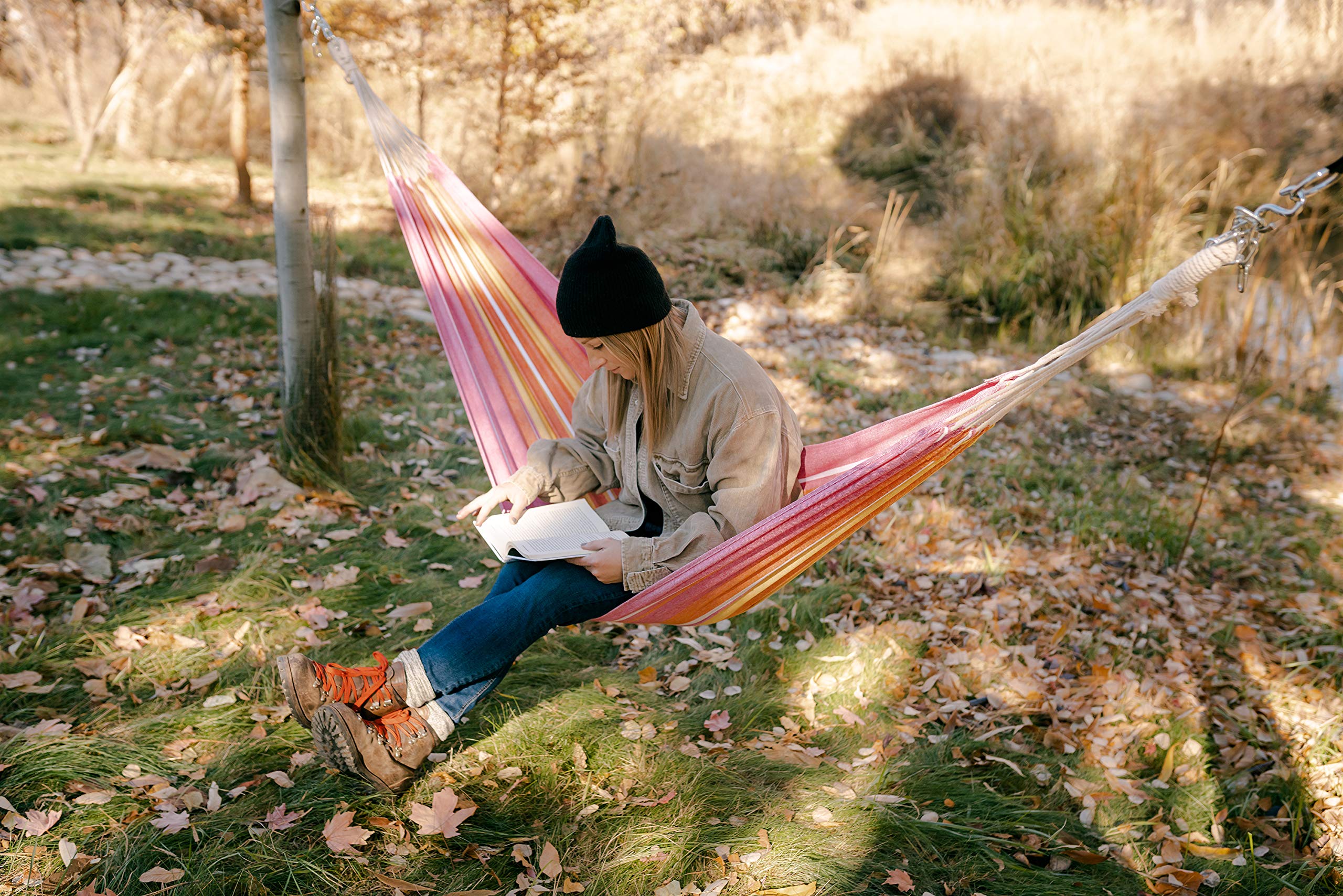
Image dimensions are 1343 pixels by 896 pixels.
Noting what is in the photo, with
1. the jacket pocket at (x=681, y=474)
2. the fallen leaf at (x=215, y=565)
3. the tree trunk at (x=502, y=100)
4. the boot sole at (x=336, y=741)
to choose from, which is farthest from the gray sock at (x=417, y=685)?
the tree trunk at (x=502, y=100)

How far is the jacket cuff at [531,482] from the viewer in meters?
1.79

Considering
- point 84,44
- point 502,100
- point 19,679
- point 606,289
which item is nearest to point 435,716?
point 606,289

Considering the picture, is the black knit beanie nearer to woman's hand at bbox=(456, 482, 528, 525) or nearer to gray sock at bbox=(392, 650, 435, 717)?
woman's hand at bbox=(456, 482, 528, 525)

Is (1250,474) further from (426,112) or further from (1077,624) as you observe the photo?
Result: (426,112)

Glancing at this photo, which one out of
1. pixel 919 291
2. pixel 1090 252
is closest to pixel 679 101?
pixel 919 291

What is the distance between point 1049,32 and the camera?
7.99 metres

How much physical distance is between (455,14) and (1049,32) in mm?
5323

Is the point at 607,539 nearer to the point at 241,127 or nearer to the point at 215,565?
the point at 215,565

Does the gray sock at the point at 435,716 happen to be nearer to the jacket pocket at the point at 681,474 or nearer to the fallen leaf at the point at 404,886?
the fallen leaf at the point at 404,886

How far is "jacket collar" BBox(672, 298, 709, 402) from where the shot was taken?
61.2 inches

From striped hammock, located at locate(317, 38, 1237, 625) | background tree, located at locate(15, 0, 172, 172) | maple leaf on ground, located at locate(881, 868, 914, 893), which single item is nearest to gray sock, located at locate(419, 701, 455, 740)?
striped hammock, located at locate(317, 38, 1237, 625)

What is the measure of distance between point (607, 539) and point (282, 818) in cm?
77

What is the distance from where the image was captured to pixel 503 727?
1858mm

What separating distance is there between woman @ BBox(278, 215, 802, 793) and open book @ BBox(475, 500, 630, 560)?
0.03 meters
